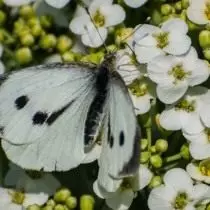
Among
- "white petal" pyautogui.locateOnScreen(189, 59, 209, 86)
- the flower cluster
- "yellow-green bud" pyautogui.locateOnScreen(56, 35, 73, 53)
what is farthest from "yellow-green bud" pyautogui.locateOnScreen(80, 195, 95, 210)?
"yellow-green bud" pyautogui.locateOnScreen(56, 35, 73, 53)

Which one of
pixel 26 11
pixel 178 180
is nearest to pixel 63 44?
pixel 26 11

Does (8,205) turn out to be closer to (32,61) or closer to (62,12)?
(32,61)

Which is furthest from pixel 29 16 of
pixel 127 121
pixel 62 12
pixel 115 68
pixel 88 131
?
pixel 127 121

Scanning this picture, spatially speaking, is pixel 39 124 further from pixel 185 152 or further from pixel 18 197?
pixel 185 152

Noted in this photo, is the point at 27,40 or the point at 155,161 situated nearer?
the point at 155,161

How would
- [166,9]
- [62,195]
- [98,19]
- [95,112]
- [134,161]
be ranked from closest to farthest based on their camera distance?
1. [134,161]
2. [95,112]
3. [62,195]
4. [166,9]
5. [98,19]

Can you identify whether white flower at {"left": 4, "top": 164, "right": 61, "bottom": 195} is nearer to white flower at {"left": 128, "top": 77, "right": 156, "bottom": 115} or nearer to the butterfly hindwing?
the butterfly hindwing
